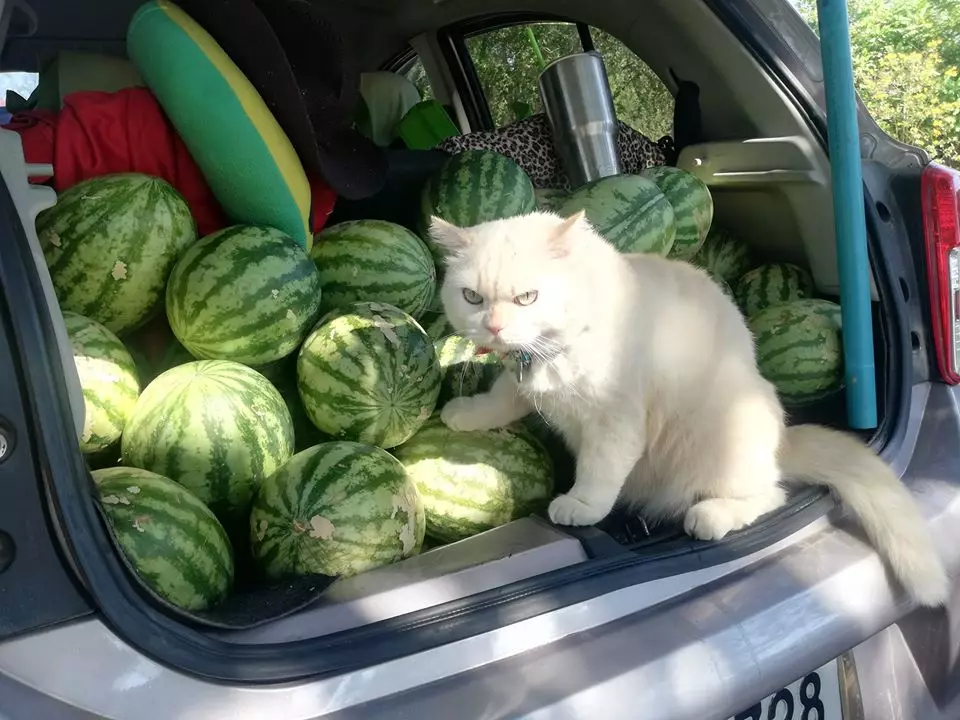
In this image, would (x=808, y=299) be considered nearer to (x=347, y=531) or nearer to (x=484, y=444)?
(x=484, y=444)

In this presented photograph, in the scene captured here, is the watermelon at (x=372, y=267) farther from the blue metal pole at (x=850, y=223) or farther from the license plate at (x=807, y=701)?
the license plate at (x=807, y=701)

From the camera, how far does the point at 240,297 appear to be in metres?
1.46

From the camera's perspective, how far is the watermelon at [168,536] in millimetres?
1045

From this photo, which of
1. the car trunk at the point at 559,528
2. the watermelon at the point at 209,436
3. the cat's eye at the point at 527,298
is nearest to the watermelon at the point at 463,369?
the car trunk at the point at 559,528

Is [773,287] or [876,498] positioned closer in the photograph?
[876,498]

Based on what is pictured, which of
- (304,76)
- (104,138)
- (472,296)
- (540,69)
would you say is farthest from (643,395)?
(540,69)

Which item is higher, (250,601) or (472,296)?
(472,296)

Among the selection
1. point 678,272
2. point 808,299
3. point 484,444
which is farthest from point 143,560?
point 808,299

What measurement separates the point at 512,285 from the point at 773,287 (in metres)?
1.05

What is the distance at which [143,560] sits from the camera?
3.42ft

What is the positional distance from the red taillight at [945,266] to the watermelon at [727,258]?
686 millimetres

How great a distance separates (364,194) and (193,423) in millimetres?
717

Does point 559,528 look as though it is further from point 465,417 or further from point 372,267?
point 372,267

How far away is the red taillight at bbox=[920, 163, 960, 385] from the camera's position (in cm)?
160
